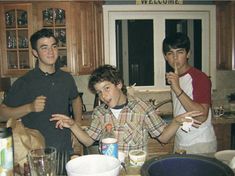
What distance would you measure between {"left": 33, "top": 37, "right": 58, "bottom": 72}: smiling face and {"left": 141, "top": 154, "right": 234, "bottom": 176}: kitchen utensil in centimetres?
138

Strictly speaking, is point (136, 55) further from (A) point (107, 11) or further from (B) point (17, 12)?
(B) point (17, 12)

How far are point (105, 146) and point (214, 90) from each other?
281cm

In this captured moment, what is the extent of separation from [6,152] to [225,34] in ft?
9.97

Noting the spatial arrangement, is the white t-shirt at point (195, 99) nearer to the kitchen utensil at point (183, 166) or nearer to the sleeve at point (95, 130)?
the sleeve at point (95, 130)

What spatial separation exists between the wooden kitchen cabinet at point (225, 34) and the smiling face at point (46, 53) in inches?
81.2

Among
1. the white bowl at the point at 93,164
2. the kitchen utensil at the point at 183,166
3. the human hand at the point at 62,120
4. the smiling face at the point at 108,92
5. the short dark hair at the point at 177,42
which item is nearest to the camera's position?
the kitchen utensil at the point at 183,166

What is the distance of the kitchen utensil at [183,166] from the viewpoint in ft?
3.31

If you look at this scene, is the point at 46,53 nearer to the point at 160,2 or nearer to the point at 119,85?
the point at 119,85

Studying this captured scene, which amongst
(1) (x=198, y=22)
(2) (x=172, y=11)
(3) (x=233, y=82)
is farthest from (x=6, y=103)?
(3) (x=233, y=82)

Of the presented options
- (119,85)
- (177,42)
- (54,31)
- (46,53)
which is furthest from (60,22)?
(119,85)

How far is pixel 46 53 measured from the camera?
7.21 ft

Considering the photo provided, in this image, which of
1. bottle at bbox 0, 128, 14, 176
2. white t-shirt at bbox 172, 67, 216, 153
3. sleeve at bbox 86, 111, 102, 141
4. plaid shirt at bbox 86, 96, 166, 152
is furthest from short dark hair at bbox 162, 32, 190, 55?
bottle at bbox 0, 128, 14, 176

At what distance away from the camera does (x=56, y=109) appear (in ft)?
7.25

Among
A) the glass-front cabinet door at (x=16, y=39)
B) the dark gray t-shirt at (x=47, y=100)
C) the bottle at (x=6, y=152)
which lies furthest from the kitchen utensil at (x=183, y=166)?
the glass-front cabinet door at (x=16, y=39)
